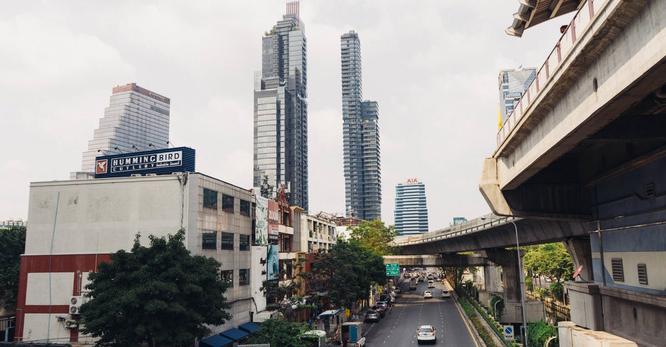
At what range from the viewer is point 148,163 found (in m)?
43.8

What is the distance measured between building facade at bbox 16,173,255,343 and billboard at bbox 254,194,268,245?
28.2 feet

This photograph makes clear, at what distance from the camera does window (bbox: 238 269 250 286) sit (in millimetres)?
45469

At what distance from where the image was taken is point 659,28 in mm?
11883

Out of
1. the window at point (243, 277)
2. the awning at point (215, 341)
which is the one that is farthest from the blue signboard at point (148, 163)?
the awning at point (215, 341)

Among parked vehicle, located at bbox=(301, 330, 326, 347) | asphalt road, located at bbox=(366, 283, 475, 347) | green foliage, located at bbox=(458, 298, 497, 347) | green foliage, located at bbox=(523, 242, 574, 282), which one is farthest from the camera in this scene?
green foliage, located at bbox=(523, 242, 574, 282)

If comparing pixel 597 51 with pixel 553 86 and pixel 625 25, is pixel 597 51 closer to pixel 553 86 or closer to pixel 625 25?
pixel 625 25

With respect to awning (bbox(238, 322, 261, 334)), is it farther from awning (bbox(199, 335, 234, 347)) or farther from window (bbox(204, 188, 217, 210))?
window (bbox(204, 188, 217, 210))

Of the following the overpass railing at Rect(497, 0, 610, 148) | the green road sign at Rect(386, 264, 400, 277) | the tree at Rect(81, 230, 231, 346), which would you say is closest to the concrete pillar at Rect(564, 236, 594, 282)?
the overpass railing at Rect(497, 0, 610, 148)

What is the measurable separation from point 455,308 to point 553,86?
2737 inches

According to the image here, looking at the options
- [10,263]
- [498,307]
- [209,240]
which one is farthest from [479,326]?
[10,263]

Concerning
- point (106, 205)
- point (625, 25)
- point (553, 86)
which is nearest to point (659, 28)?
point (625, 25)

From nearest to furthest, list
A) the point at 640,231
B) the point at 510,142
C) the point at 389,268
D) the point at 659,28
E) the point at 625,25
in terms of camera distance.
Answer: the point at 659,28 < the point at 625,25 < the point at 640,231 < the point at 510,142 < the point at 389,268

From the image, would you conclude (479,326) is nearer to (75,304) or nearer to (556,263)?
(556,263)

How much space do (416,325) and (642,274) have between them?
43.3 meters
